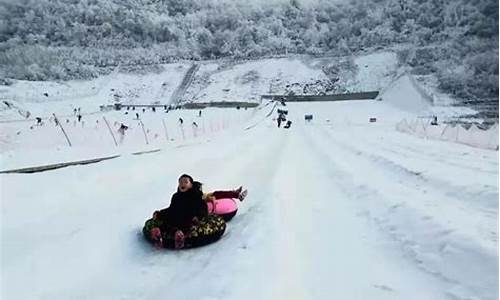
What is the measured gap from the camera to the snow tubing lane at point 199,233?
4887mm

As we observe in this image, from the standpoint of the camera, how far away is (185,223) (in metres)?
4.95

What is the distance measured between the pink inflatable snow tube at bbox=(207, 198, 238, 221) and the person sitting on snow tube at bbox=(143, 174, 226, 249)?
0.49 meters

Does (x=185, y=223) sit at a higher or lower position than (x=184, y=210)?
lower

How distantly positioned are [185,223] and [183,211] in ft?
0.45

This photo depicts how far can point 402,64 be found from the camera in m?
66.0

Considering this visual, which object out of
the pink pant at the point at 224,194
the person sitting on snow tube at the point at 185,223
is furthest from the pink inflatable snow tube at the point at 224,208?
the person sitting on snow tube at the point at 185,223

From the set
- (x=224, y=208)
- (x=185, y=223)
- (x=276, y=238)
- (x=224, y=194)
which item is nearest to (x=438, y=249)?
(x=276, y=238)

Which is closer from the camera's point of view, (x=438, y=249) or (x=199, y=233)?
(x=438, y=249)

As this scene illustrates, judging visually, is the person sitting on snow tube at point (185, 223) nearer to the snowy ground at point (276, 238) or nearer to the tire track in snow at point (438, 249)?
the snowy ground at point (276, 238)

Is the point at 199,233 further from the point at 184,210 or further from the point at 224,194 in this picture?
the point at 224,194

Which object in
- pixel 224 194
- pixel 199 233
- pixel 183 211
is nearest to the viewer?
pixel 199 233

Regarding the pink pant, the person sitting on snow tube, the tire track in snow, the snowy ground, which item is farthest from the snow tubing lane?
the tire track in snow

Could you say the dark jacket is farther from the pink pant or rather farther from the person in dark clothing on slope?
the pink pant

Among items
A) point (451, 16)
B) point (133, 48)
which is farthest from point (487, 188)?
point (133, 48)
